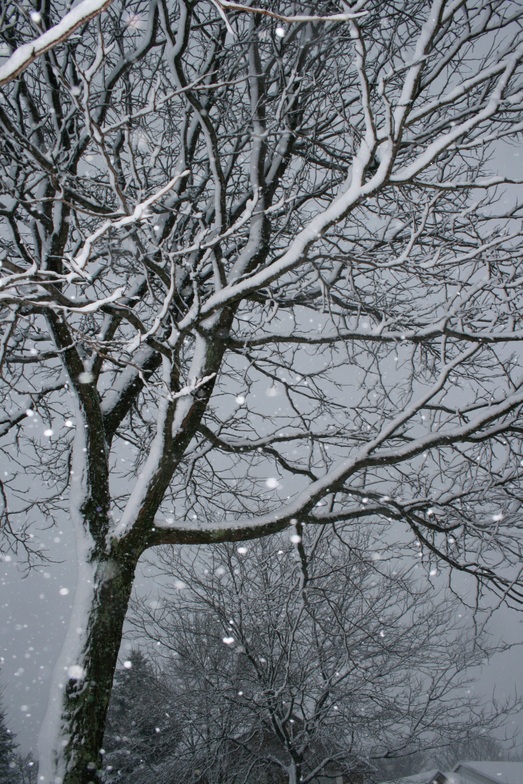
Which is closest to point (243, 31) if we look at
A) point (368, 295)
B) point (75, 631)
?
point (368, 295)

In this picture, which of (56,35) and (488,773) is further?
(488,773)

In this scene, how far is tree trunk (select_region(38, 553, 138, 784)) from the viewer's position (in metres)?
2.50

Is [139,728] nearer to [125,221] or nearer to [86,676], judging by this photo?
[86,676]

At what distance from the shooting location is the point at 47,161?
8.17ft

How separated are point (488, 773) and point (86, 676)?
2168cm


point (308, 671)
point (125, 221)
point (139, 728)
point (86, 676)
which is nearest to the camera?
point (125, 221)

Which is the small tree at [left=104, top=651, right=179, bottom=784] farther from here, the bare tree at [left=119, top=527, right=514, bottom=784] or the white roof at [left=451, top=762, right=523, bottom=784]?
the white roof at [left=451, top=762, right=523, bottom=784]

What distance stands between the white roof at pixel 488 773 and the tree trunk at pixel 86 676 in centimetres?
2073

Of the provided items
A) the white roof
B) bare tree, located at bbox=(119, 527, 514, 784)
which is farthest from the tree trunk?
the white roof

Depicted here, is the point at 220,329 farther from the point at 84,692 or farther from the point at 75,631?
the point at 84,692

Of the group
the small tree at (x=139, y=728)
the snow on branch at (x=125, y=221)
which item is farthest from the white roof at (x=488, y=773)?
the snow on branch at (x=125, y=221)

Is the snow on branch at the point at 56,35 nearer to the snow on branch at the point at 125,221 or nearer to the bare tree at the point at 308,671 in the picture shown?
the snow on branch at the point at 125,221

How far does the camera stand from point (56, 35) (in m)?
0.60

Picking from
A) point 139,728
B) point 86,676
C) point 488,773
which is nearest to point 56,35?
point 86,676
